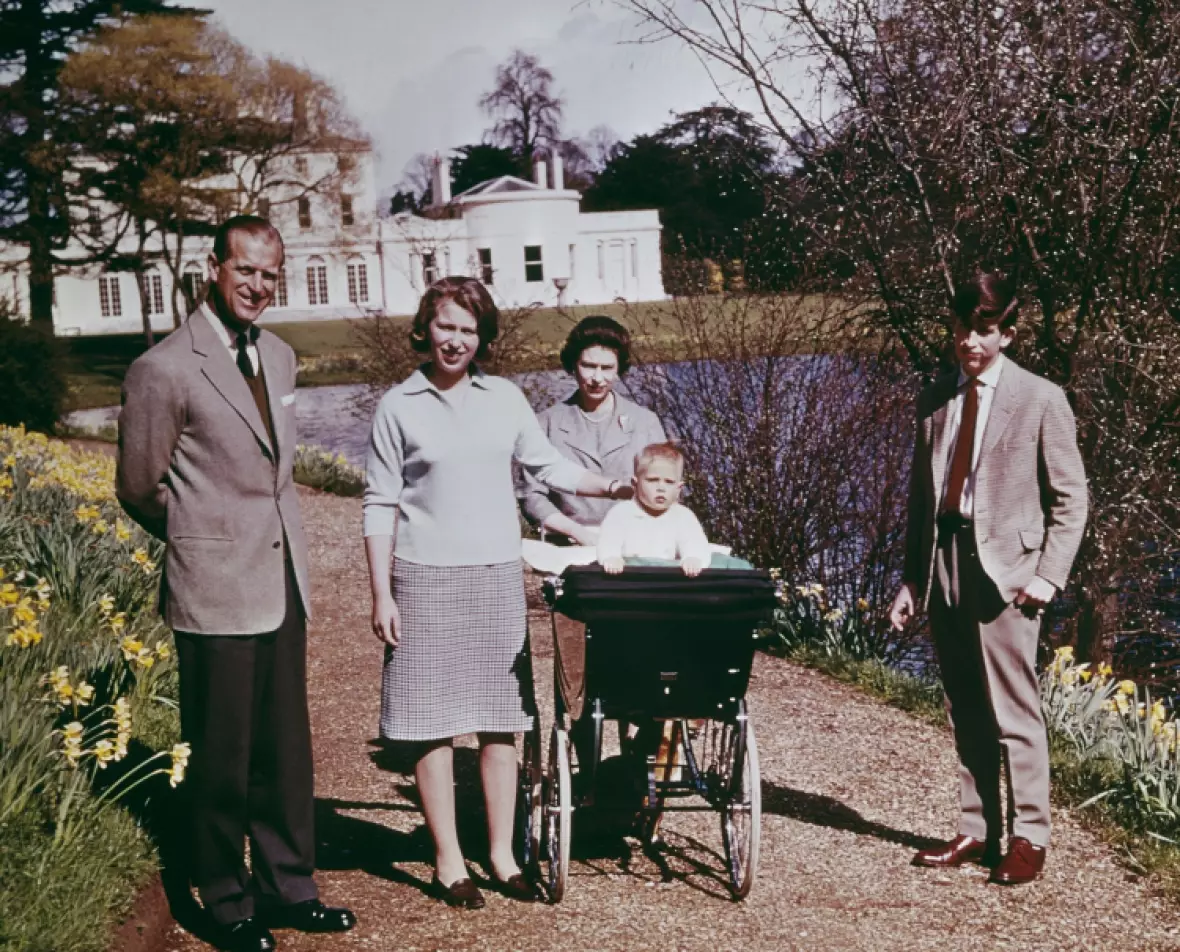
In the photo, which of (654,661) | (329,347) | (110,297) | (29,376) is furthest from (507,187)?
(654,661)

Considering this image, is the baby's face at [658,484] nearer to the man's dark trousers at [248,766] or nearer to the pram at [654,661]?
the pram at [654,661]

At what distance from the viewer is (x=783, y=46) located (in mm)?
8031

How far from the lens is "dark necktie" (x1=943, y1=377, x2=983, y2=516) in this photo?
4945 millimetres

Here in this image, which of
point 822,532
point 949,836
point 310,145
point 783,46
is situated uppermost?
point 310,145

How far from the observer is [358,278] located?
65.6 m

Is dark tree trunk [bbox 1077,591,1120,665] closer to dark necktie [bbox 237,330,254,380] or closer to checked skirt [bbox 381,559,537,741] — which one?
checked skirt [bbox 381,559,537,741]

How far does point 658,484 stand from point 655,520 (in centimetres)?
14

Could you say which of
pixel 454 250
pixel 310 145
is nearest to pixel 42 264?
pixel 310 145

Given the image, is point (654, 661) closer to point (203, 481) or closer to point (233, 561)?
point (233, 561)

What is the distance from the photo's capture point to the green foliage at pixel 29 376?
1964 centimetres

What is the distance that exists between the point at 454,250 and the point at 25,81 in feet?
A: 87.8

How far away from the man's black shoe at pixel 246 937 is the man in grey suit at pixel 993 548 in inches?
87.7

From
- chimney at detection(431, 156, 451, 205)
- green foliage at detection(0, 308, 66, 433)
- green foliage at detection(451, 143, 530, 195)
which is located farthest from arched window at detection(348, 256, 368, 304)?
green foliage at detection(0, 308, 66, 433)

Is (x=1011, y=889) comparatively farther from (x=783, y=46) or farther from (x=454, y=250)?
(x=454, y=250)
